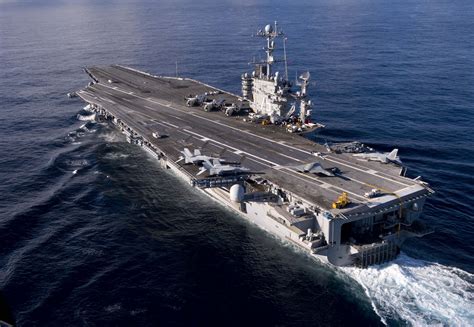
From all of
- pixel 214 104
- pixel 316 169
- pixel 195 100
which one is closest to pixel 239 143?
pixel 316 169

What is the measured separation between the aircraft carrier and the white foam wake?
51.9 inches

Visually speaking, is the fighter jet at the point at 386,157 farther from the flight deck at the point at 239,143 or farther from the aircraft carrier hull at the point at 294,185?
the aircraft carrier hull at the point at 294,185

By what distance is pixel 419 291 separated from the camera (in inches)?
1233

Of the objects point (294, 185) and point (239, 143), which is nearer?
point (294, 185)

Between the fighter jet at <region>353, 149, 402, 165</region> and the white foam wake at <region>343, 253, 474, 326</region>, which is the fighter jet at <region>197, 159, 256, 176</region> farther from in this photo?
the white foam wake at <region>343, 253, 474, 326</region>

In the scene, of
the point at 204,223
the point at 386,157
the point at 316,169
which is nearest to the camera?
the point at 316,169

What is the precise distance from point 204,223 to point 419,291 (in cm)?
1855

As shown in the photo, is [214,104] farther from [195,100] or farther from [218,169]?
[218,169]

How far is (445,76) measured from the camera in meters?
81.0

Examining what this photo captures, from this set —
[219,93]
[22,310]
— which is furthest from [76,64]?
[22,310]

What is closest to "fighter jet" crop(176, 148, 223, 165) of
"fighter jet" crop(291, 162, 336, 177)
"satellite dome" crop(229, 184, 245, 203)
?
"satellite dome" crop(229, 184, 245, 203)

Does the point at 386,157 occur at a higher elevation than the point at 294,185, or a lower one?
higher

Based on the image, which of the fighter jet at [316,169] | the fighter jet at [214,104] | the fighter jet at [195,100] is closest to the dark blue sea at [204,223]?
the fighter jet at [316,169]

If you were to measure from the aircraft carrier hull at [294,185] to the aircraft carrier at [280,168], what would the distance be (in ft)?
0.28
